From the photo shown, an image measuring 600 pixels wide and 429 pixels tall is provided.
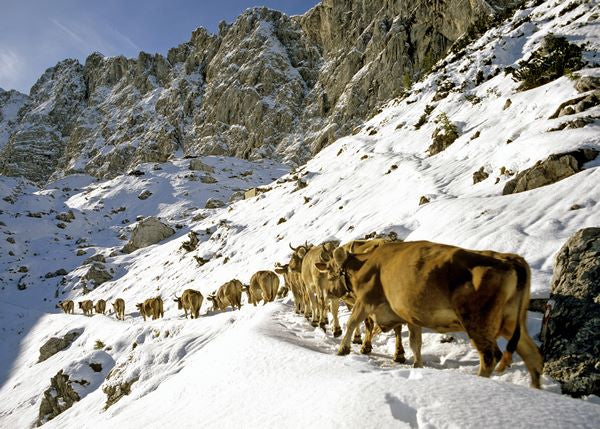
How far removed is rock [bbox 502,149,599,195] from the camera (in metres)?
10.8

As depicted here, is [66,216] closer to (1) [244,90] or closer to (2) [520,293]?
(2) [520,293]

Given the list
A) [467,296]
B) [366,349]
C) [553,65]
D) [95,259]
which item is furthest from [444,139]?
[95,259]

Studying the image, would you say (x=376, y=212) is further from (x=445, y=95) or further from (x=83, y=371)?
(x=445, y=95)

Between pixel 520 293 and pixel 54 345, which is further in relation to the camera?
pixel 54 345

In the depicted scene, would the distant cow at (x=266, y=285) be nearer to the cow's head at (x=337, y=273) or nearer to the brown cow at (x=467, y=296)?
the cow's head at (x=337, y=273)

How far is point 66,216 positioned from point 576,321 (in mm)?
64069

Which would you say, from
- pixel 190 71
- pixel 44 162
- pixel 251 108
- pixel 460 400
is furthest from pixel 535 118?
pixel 44 162

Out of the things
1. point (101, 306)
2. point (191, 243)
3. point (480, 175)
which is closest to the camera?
point (480, 175)

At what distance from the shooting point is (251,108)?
11025cm

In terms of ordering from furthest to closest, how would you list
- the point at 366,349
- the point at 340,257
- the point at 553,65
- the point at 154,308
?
the point at 553,65
the point at 154,308
the point at 340,257
the point at 366,349

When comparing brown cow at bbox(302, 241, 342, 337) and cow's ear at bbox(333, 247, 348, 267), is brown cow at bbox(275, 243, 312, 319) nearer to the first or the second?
brown cow at bbox(302, 241, 342, 337)

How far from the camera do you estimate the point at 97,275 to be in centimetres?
3788

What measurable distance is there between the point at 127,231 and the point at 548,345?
185 ft

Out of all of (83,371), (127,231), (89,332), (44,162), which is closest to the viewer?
(83,371)
